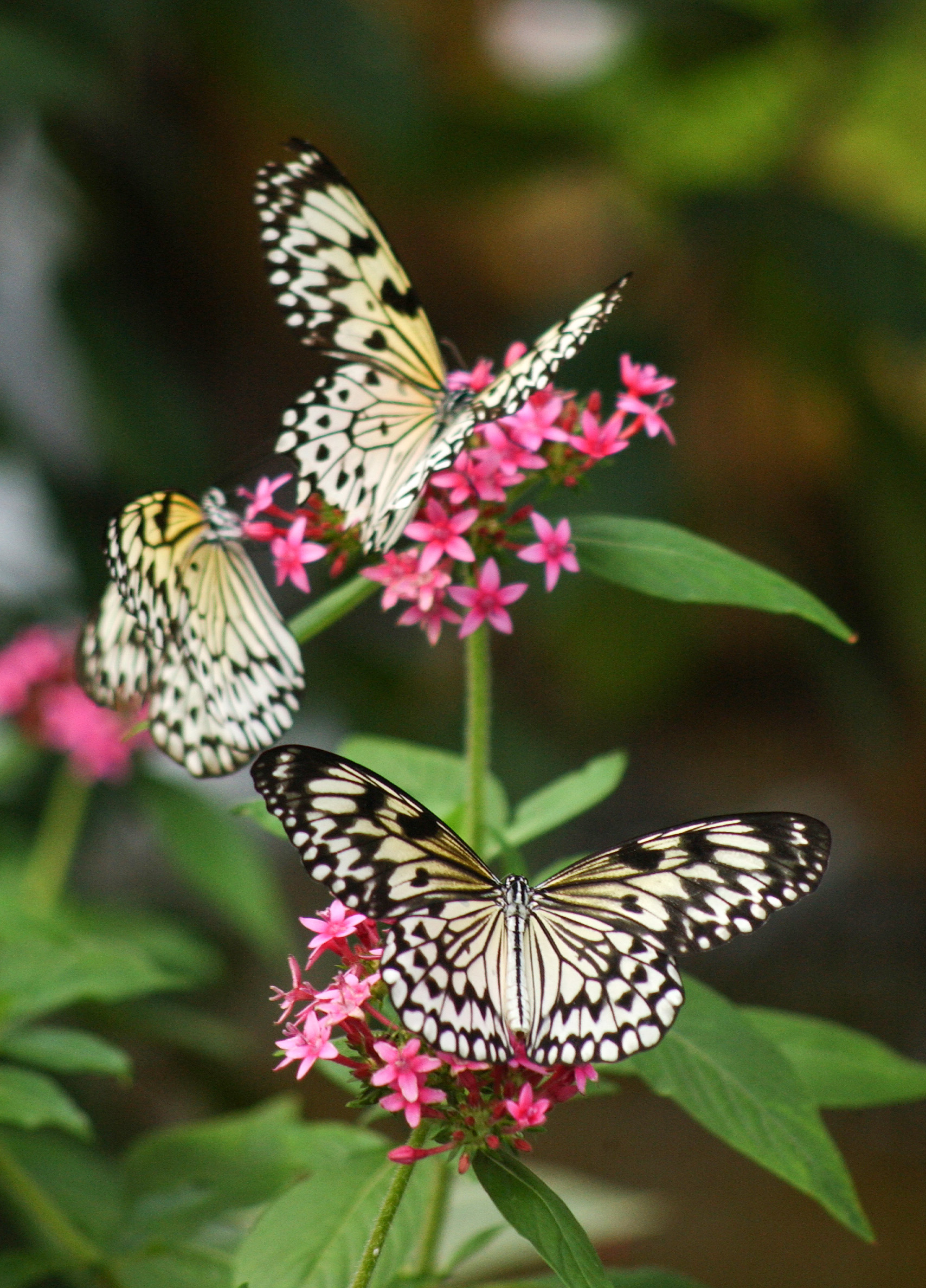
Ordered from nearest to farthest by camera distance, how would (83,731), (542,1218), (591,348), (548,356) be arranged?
(542,1218), (548,356), (83,731), (591,348)

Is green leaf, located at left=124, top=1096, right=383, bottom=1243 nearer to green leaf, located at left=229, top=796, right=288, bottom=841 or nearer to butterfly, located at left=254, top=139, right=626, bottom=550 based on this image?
green leaf, located at left=229, top=796, right=288, bottom=841

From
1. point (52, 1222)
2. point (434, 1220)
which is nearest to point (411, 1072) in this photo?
point (434, 1220)

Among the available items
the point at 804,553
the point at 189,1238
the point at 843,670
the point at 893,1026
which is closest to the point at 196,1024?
the point at 189,1238

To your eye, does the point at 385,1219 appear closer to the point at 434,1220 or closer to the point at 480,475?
the point at 434,1220

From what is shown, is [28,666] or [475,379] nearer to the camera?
[475,379]

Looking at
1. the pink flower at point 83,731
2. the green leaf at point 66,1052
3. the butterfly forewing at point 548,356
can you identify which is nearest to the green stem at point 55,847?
the pink flower at point 83,731

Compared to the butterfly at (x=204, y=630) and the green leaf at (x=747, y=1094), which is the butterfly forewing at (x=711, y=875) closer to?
the green leaf at (x=747, y=1094)

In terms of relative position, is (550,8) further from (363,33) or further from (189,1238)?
(189,1238)

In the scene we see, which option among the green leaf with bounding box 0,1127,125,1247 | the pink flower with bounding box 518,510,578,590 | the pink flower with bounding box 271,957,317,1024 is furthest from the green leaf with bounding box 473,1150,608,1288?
the green leaf with bounding box 0,1127,125,1247
